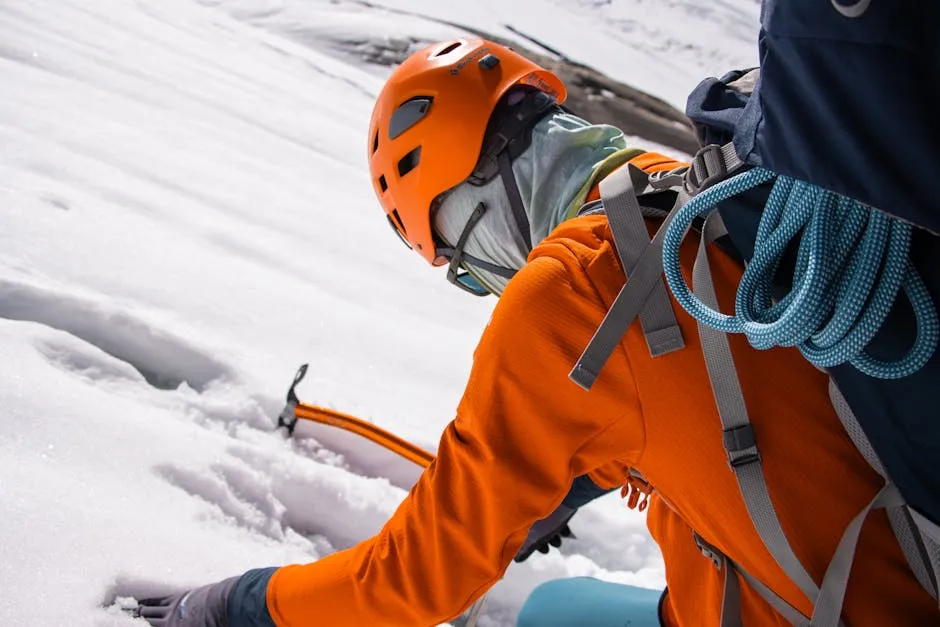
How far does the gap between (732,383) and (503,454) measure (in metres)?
0.27

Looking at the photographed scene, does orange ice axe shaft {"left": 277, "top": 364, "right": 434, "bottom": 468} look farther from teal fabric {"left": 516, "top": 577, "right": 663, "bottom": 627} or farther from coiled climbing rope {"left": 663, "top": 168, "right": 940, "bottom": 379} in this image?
coiled climbing rope {"left": 663, "top": 168, "right": 940, "bottom": 379}

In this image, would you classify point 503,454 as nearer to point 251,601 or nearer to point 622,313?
point 622,313

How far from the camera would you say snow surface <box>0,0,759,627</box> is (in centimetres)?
147

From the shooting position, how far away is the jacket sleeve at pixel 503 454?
88 cm

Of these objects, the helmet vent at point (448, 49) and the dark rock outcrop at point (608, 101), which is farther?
the dark rock outcrop at point (608, 101)

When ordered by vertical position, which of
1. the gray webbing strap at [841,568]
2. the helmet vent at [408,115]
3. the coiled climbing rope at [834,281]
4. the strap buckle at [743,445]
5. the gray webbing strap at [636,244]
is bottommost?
the gray webbing strap at [841,568]

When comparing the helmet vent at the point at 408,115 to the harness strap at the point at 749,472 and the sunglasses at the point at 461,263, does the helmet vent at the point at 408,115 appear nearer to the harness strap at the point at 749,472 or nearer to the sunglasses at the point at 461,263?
the sunglasses at the point at 461,263

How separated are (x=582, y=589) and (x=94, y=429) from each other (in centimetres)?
102

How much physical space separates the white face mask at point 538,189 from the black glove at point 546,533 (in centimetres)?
53

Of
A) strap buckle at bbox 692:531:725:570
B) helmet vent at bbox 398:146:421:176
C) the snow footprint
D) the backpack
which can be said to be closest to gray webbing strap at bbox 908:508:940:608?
the backpack

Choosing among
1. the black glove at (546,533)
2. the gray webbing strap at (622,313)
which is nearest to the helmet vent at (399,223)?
the black glove at (546,533)

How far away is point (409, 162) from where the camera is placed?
5.32 ft

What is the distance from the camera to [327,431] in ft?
6.54

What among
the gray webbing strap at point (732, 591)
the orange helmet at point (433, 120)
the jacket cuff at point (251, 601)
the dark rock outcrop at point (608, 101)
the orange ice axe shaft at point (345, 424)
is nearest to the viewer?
the gray webbing strap at point (732, 591)
